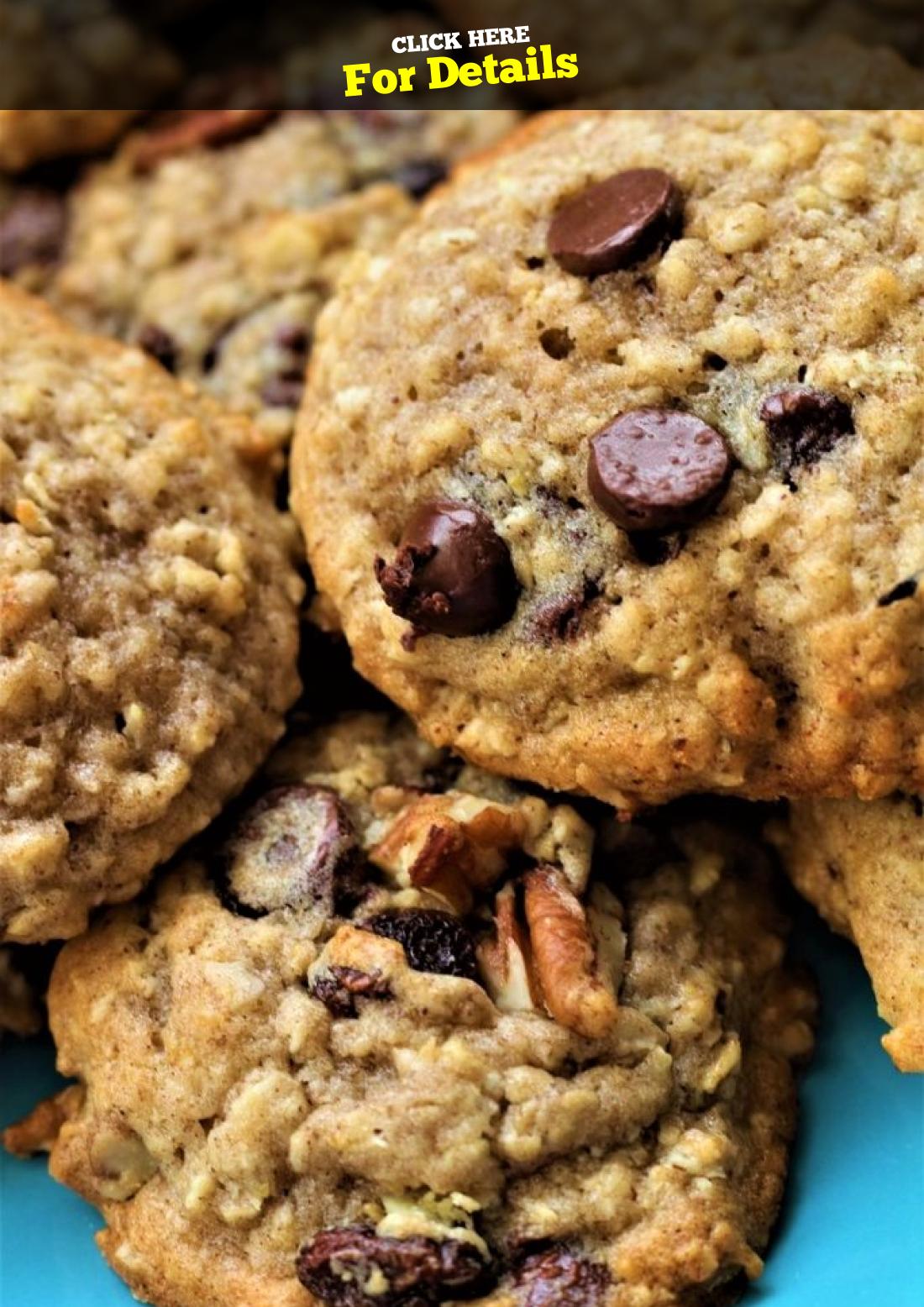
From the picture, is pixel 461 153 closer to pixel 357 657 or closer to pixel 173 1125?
pixel 357 657

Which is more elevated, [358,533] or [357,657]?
[358,533]

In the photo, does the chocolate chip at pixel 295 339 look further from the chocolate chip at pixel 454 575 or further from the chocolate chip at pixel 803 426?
the chocolate chip at pixel 803 426

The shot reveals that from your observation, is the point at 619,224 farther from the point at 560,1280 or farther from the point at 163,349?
the point at 560,1280

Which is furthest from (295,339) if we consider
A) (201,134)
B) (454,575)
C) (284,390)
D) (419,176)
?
(454,575)

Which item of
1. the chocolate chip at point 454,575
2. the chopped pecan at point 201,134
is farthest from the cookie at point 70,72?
the chocolate chip at point 454,575

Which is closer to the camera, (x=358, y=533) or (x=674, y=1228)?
(x=674, y=1228)

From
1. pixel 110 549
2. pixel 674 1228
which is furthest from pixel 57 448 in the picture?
pixel 674 1228
